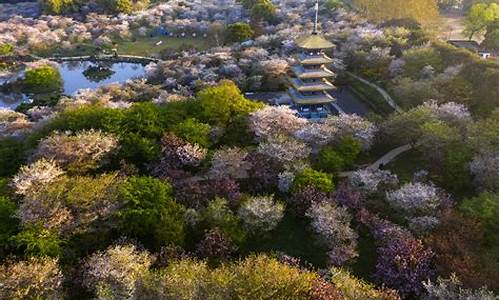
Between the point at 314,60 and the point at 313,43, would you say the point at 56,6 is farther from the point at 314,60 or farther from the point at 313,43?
the point at 314,60

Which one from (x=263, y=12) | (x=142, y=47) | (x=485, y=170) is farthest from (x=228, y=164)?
(x=263, y=12)

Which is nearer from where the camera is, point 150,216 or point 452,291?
point 452,291

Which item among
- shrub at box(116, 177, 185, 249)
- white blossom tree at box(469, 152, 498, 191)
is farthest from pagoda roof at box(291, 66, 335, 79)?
shrub at box(116, 177, 185, 249)

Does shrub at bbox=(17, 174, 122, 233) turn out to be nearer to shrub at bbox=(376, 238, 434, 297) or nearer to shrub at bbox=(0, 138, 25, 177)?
shrub at bbox=(0, 138, 25, 177)

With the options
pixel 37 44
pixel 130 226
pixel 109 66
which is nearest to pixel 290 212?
pixel 130 226

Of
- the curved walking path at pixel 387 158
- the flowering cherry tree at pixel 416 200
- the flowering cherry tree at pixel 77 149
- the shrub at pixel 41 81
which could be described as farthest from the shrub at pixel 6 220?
the shrub at pixel 41 81

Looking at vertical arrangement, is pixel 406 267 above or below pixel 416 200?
below
